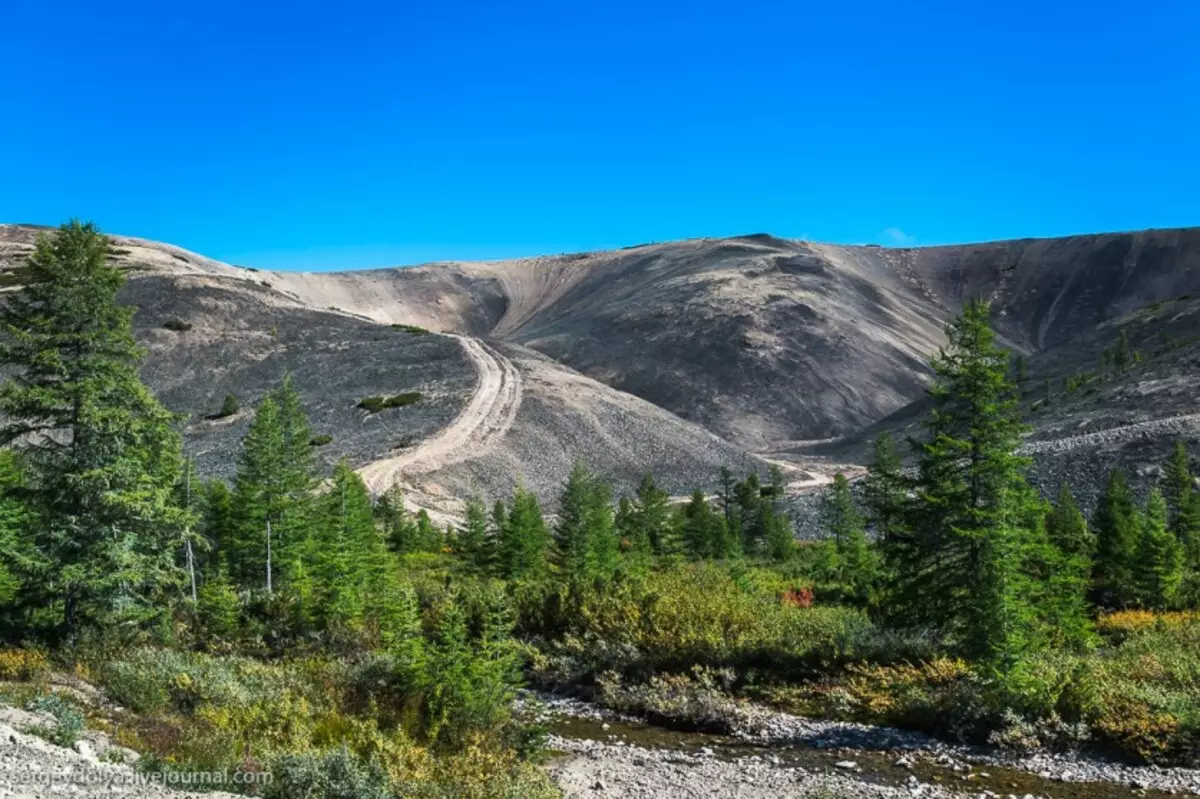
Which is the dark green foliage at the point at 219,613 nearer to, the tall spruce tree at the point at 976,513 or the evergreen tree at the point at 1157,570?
the tall spruce tree at the point at 976,513

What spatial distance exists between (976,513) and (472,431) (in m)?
61.7

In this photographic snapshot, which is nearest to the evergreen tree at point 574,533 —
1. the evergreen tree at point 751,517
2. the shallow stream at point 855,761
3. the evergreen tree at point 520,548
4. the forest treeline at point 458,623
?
the evergreen tree at point 520,548

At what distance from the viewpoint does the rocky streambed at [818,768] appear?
14211 millimetres

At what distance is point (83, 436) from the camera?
1827cm

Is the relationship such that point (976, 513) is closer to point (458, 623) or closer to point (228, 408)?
point (458, 623)

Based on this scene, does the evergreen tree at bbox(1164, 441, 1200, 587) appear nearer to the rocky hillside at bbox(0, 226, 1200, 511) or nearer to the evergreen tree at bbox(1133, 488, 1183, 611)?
the evergreen tree at bbox(1133, 488, 1183, 611)

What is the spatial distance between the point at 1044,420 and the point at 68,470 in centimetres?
Answer: 7529

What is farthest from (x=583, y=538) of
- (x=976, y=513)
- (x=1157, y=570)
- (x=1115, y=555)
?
(x=1157, y=570)

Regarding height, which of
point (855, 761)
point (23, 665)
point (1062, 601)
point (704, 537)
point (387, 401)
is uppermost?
point (387, 401)

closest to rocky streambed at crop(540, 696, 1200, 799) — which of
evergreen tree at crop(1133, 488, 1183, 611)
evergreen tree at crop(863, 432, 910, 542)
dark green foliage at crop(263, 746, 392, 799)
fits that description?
dark green foliage at crop(263, 746, 392, 799)

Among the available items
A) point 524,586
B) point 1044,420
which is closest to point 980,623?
point 524,586

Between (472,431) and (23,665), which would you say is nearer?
(23,665)

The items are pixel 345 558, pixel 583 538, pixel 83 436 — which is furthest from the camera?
pixel 583 538

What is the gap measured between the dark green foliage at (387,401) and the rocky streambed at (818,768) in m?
68.1
